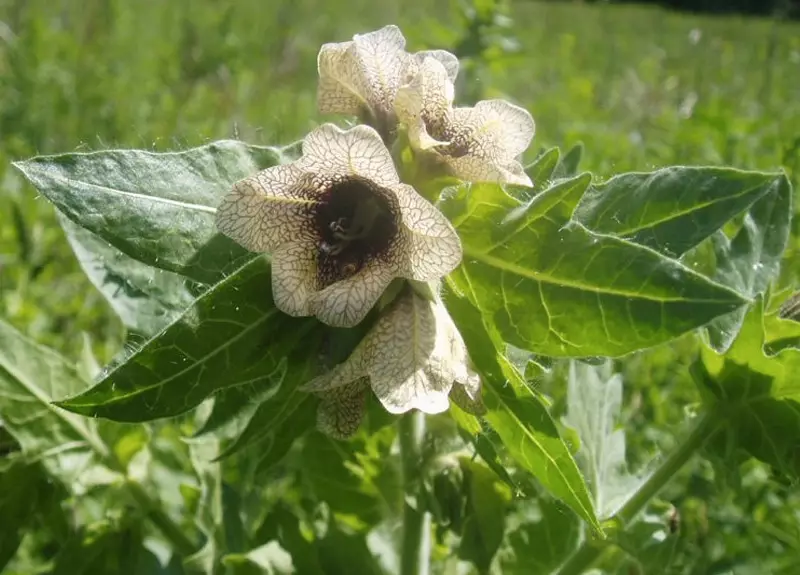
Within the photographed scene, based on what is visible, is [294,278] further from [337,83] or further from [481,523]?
[481,523]

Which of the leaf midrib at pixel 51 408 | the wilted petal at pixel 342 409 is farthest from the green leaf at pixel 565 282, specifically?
the leaf midrib at pixel 51 408

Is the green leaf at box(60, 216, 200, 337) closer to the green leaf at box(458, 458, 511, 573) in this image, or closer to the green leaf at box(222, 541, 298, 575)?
the green leaf at box(222, 541, 298, 575)

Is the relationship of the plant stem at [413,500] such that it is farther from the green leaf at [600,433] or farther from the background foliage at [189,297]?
the green leaf at [600,433]

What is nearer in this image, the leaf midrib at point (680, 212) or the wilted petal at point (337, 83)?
the leaf midrib at point (680, 212)

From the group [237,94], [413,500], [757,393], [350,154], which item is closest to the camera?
[350,154]

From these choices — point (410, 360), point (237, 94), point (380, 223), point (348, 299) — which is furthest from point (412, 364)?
point (237, 94)

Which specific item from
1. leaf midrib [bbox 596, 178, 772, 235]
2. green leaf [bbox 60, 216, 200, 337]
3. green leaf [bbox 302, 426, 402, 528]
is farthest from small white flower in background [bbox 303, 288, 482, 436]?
green leaf [bbox 302, 426, 402, 528]

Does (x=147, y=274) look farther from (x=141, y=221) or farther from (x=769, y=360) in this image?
(x=769, y=360)
